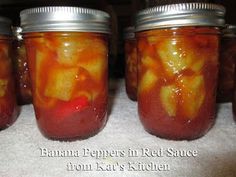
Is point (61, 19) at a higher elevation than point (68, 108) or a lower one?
higher

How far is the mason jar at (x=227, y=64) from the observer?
0.70 metres

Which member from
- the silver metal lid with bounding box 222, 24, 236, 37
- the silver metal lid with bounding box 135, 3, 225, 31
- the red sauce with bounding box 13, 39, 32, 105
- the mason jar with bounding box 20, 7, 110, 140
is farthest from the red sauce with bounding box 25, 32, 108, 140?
the silver metal lid with bounding box 222, 24, 236, 37

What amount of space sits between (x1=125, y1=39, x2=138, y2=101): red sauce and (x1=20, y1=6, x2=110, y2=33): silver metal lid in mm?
271

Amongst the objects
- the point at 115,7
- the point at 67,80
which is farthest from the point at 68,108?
the point at 115,7

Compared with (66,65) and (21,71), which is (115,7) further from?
(66,65)

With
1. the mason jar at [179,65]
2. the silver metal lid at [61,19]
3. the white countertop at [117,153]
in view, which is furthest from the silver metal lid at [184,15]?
the white countertop at [117,153]

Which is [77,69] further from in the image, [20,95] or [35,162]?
[20,95]

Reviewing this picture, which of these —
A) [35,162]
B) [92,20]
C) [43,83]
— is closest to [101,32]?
[92,20]

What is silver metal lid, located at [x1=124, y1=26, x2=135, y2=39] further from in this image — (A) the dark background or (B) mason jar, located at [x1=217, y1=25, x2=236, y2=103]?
(B) mason jar, located at [x1=217, y1=25, x2=236, y2=103]

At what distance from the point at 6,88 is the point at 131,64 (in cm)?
34

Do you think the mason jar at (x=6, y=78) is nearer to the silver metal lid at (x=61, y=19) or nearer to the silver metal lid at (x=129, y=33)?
the silver metal lid at (x=61, y=19)

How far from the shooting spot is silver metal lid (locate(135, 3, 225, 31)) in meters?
0.47

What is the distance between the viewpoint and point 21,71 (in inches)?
29.2

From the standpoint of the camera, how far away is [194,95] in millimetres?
509
